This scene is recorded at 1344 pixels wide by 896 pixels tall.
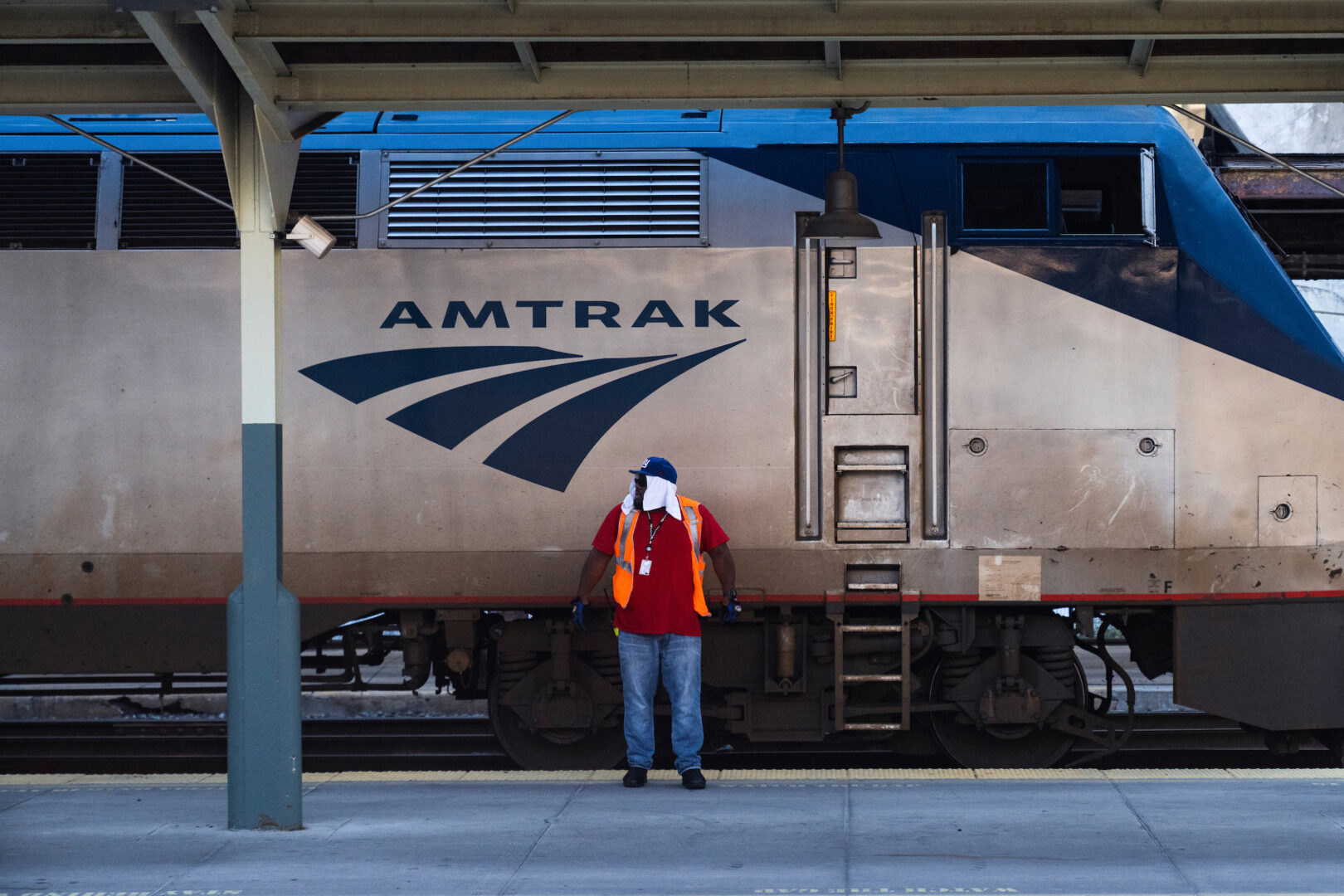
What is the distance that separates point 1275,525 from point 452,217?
16.1 ft

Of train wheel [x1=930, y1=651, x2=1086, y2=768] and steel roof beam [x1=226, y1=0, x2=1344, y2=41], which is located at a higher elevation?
steel roof beam [x1=226, y1=0, x2=1344, y2=41]

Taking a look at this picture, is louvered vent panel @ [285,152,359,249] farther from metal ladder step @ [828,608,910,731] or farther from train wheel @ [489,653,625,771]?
metal ladder step @ [828,608,910,731]

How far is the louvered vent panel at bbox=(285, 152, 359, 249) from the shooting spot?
25.3 feet

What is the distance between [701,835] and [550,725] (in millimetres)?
1869

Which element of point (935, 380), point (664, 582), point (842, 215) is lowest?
point (664, 582)

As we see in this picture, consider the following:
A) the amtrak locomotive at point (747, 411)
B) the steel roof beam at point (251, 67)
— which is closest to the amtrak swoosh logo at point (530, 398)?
the amtrak locomotive at point (747, 411)

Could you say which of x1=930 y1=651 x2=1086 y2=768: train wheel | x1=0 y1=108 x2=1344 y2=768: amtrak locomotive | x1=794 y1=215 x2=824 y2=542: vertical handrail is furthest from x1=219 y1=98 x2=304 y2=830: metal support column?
x1=930 y1=651 x2=1086 y2=768: train wheel

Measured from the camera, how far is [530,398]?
24.7 ft

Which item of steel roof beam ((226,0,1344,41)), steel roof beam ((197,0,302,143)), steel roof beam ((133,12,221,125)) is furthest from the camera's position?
steel roof beam ((226,0,1344,41))

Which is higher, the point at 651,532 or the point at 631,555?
the point at 651,532

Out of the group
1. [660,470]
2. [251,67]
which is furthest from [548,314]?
[251,67]

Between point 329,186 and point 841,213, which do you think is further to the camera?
point 329,186

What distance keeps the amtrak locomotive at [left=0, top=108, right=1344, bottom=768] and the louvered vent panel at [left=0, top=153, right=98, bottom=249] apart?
21 mm

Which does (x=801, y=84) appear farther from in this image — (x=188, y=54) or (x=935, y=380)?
(x=188, y=54)
